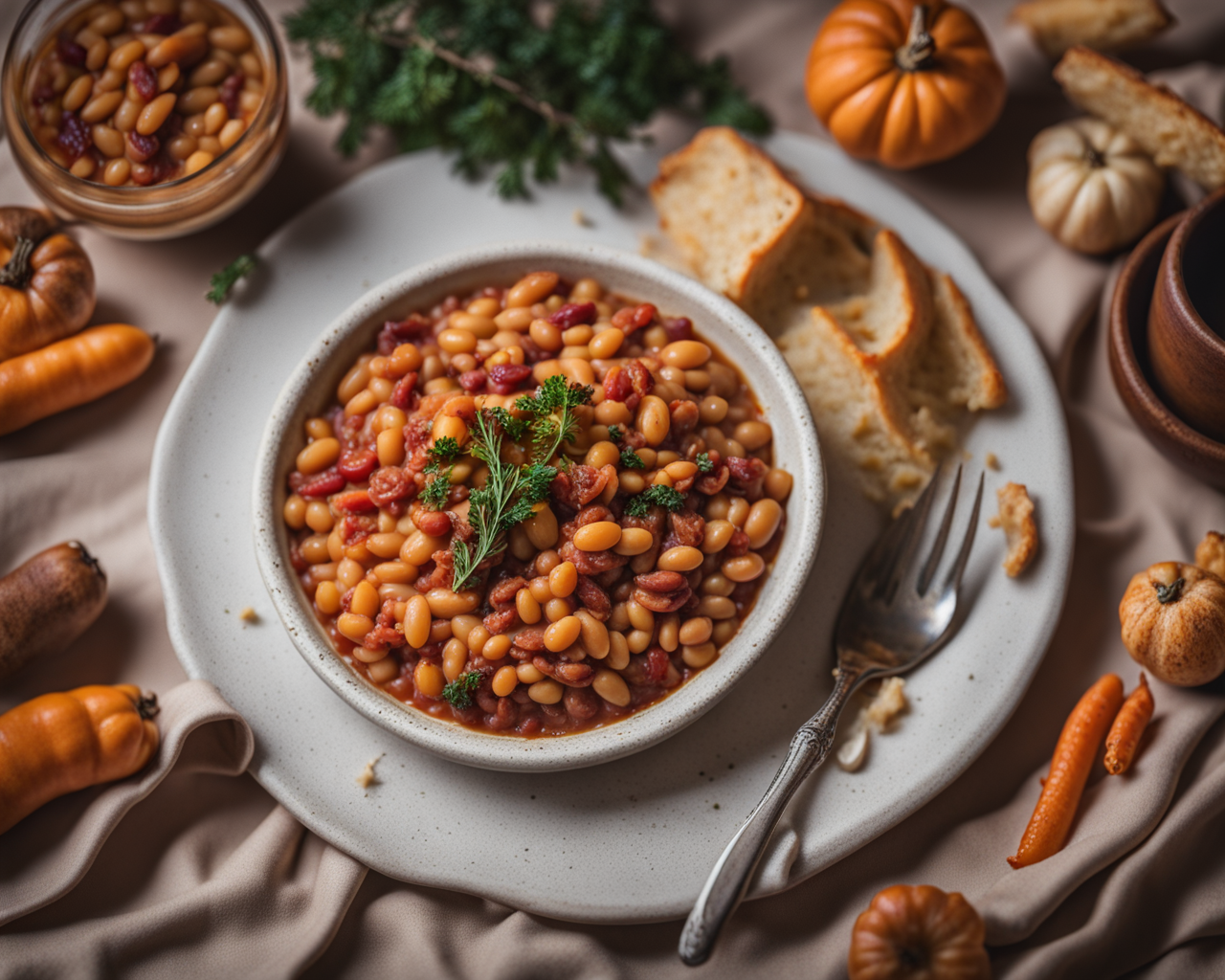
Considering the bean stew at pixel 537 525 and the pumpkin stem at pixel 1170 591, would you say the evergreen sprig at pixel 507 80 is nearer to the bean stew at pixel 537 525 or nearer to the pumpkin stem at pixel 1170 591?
the bean stew at pixel 537 525

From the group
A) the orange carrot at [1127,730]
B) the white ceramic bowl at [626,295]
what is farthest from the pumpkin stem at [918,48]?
the orange carrot at [1127,730]

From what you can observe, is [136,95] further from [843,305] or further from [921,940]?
[921,940]

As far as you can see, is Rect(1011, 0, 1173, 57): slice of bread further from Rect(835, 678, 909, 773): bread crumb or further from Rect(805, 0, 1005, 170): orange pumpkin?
Rect(835, 678, 909, 773): bread crumb

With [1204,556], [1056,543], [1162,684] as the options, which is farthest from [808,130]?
[1162,684]

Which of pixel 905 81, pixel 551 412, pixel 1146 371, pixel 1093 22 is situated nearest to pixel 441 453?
pixel 551 412

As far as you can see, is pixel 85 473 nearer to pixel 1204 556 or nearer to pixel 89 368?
pixel 89 368

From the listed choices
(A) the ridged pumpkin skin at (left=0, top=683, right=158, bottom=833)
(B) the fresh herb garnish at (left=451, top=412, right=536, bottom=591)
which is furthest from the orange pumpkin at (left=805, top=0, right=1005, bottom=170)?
(A) the ridged pumpkin skin at (left=0, top=683, right=158, bottom=833)
